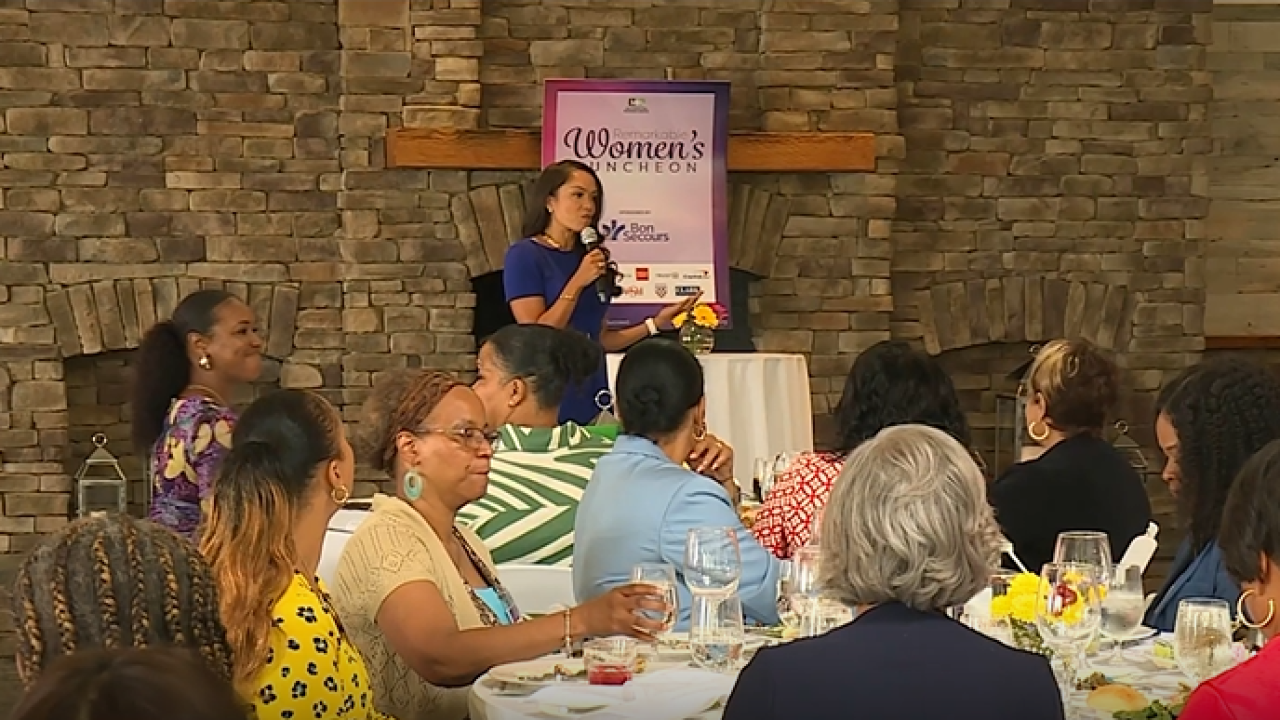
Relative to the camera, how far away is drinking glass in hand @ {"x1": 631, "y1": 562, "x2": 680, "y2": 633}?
256 cm

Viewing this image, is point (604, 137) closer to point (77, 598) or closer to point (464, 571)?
point (464, 571)

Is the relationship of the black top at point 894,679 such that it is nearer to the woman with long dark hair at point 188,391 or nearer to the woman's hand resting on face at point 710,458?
the woman's hand resting on face at point 710,458

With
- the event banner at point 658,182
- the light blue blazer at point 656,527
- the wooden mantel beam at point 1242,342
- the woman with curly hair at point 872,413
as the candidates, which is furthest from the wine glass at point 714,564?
the wooden mantel beam at point 1242,342

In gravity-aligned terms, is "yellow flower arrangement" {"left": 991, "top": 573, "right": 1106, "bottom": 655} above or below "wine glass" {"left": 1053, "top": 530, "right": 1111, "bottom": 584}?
below

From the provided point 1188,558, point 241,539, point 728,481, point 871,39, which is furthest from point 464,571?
point 871,39

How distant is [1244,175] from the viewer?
787 centimetres

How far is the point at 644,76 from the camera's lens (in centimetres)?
695

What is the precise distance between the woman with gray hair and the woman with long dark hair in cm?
235

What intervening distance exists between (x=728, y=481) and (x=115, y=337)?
3.55m

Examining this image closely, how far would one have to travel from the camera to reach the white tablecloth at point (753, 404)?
17.8ft

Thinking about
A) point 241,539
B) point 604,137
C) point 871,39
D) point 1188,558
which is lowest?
point 1188,558

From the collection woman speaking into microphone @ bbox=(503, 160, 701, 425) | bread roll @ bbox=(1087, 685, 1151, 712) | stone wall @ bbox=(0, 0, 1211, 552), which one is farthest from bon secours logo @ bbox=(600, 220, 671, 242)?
bread roll @ bbox=(1087, 685, 1151, 712)

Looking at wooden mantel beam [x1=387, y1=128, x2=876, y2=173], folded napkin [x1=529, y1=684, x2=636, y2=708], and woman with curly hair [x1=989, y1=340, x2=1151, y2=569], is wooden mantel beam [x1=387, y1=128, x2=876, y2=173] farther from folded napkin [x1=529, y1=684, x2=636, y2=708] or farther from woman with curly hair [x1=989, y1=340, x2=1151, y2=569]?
folded napkin [x1=529, y1=684, x2=636, y2=708]

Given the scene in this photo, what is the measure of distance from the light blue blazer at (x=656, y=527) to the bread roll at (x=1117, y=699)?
2.50ft
